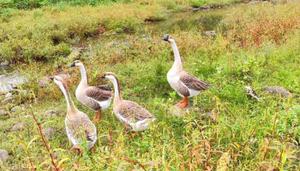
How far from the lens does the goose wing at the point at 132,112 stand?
8281 millimetres

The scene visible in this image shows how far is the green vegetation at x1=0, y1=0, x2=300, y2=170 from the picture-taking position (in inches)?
241

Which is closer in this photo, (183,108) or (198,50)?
(183,108)

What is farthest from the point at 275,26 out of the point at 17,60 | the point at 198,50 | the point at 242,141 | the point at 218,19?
the point at 242,141

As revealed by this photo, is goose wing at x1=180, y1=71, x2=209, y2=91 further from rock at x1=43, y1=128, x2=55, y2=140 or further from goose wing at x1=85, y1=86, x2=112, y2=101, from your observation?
rock at x1=43, y1=128, x2=55, y2=140

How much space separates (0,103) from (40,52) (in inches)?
209

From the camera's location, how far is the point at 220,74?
11305 mm

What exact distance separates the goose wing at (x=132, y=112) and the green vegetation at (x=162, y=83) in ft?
1.03

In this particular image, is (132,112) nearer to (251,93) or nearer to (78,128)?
(78,128)

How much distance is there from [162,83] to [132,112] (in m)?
3.24

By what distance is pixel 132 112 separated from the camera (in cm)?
841

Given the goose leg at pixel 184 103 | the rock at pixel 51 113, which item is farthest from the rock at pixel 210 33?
the rock at pixel 51 113

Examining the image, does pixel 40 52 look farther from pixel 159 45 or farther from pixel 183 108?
pixel 183 108

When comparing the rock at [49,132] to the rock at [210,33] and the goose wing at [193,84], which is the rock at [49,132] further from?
the rock at [210,33]

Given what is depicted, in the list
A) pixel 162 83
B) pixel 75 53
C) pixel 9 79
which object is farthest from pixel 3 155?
pixel 75 53
